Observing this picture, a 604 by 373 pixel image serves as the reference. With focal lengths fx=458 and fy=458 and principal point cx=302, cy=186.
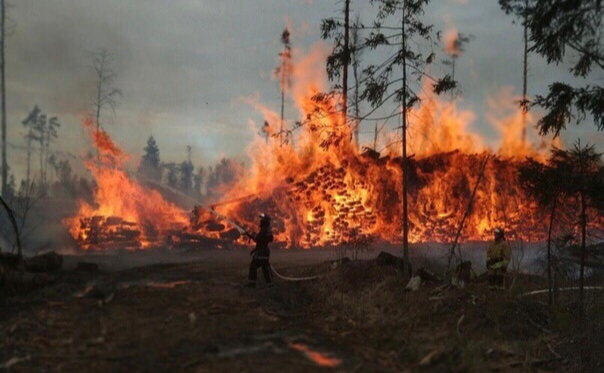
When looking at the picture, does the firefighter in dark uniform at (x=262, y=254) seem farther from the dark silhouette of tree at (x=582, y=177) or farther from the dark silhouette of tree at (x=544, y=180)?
the dark silhouette of tree at (x=582, y=177)

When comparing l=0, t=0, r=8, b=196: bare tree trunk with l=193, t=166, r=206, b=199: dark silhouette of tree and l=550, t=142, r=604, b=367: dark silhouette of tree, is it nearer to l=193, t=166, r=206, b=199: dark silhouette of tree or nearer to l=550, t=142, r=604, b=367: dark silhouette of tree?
l=550, t=142, r=604, b=367: dark silhouette of tree

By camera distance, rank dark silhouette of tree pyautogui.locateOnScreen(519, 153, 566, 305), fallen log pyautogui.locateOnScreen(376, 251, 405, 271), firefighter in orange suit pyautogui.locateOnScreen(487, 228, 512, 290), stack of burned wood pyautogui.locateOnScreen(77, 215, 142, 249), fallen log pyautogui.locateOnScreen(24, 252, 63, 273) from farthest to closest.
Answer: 1. stack of burned wood pyautogui.locateOnScreen(77, 215, 142, 249)
2. fallen log pyautogui.locateOnScreen(376, 251, 405, 271)
3. firefighter in orange suit pyautogui.locateOnScreen(487, 228, 512, 290)
4. dark silhouette of tree pyautogui.locateOnScreen(519, 153, 566, 305)
5. fallen log pyautogui.locateOnScreen(24, 252, 63, 273)

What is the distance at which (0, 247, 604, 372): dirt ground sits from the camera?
6.67 metres

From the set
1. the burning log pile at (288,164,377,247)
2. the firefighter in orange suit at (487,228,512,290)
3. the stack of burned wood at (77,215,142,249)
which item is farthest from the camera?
the burning log pile at (288,164,377,247)

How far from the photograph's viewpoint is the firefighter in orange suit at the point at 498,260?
12031 mm

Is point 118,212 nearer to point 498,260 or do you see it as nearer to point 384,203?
point 384,203

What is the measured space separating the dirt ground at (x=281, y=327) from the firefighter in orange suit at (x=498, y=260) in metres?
0.70

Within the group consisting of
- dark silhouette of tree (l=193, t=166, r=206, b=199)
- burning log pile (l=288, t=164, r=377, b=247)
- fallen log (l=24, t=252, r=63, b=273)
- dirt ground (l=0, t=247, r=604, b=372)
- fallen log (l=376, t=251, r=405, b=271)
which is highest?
dark silhouette of tree (l=193, t=166, r=206, b=199)

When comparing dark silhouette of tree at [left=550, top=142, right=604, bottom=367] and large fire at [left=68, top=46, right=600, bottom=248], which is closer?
dark silhouette of tree at [left=550, top=142, right=604, bottom=367]

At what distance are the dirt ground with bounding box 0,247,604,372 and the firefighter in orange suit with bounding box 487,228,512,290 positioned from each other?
2.30 ft

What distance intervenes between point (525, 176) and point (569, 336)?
13.1 feet

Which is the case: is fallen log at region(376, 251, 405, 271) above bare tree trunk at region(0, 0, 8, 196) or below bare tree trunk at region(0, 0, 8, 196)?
below

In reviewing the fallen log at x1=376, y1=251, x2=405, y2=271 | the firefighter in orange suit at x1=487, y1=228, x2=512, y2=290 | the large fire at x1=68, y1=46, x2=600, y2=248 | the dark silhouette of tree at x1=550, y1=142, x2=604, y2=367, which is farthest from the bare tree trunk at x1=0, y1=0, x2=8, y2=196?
the dark silhouette of tree at x1=550, y1=142, x2=604, y2=367

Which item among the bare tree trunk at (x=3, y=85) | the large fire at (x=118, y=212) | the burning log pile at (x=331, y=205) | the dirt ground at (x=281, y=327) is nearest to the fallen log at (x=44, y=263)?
Answer: the dirt ground at (x=281, y=327)
